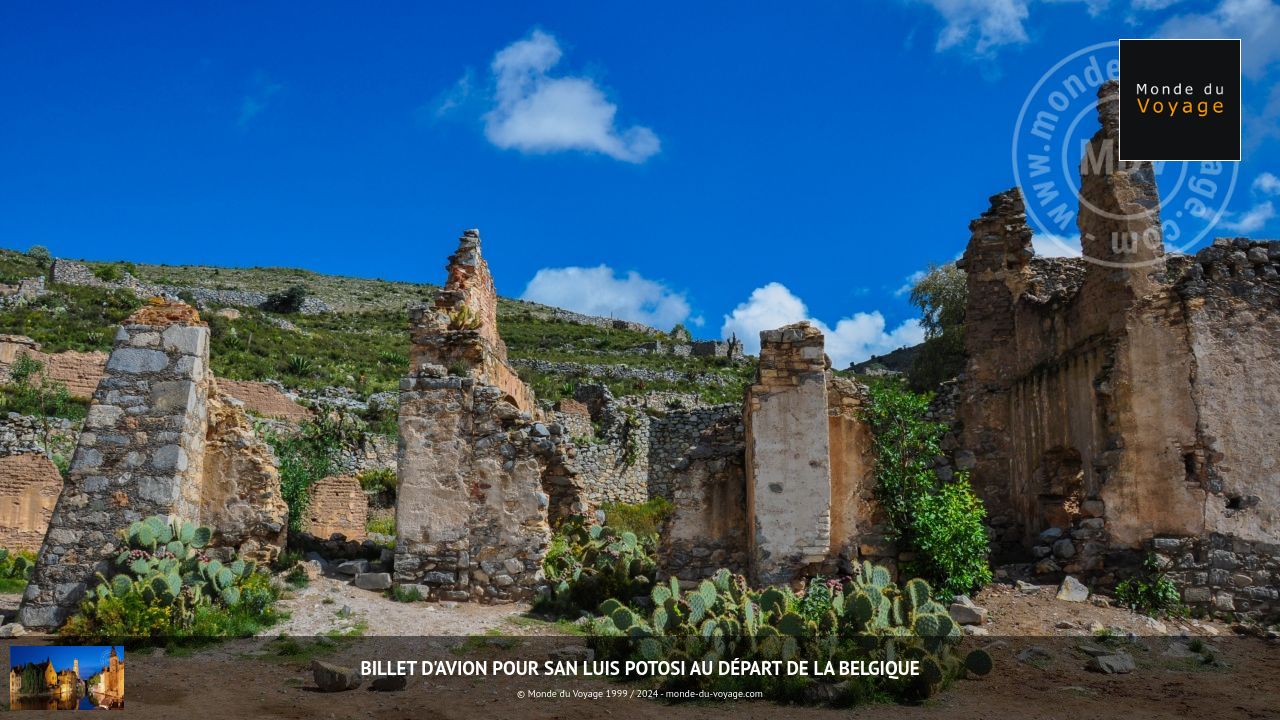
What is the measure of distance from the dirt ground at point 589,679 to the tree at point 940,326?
17.9 meters

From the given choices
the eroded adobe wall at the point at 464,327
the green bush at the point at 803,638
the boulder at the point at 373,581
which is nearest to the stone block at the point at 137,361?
the eroded adobe wall at the point at 464,327

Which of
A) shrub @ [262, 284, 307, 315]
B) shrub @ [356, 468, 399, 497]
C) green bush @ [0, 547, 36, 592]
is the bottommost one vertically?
green bush @ [0, 547, 36, 592]

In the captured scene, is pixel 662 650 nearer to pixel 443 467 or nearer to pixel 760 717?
pixel 760 717

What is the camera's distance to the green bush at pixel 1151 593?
36.4 ft

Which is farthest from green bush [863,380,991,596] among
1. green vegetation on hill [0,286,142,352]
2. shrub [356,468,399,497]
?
green vegetation on hill [0,286,142,352]

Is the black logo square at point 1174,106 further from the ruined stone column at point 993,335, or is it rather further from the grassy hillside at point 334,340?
the grassy hillside at point 334,340

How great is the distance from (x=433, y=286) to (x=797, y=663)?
3257 inches

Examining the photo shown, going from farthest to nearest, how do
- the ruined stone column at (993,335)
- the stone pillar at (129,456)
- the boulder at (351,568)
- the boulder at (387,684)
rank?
the ruined stone column at (993,335), the boulder at (351,568), the stone pillar at (129,456), the boulder at (387,684)

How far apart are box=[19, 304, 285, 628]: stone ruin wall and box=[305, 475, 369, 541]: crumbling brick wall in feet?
21.8

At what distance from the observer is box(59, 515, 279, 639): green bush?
378 inches

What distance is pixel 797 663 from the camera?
8.24 meters

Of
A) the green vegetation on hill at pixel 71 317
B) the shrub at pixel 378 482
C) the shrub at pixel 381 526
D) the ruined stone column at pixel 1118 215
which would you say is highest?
the green vegetation on hill at pixel 71 317

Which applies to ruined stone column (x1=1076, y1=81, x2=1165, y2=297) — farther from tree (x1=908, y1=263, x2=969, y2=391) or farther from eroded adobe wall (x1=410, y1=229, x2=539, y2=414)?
tree (x1=908, y1=263, x2=969, y2=391)

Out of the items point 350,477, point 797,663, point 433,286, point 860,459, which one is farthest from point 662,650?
point 433,286
